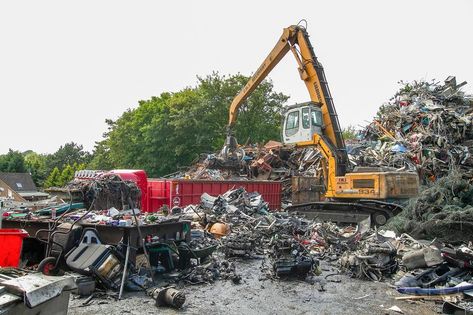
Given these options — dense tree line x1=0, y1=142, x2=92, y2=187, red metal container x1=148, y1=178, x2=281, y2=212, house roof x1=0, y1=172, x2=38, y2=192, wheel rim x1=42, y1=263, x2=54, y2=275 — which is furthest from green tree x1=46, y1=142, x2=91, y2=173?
wheel rim x1=42, y1=263, x2=54, y2=275

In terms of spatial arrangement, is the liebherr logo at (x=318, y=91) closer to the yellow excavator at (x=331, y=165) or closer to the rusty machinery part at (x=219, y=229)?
the yellow excavator at (x=331, y=165)

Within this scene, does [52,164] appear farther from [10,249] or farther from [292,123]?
[10,249]

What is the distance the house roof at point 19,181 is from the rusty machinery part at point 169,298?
48.5 meters

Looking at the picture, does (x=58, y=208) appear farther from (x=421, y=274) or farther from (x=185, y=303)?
(x=421, y=274)

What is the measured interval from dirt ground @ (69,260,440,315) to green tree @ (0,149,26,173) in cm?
5638

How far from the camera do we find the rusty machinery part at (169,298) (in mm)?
5359

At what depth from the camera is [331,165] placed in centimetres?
1304

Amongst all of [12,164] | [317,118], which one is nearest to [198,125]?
[317,118]

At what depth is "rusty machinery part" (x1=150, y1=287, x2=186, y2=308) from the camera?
5359 mm

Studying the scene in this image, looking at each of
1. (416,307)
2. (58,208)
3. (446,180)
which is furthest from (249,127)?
(416,307)

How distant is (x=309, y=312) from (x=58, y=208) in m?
5.24

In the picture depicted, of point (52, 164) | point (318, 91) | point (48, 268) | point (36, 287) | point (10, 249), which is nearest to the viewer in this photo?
point (36, 287)

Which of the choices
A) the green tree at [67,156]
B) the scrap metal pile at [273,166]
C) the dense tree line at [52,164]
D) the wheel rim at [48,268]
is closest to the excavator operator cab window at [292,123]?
the scrap metal pile at [273,166]

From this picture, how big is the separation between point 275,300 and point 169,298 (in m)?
1.61
